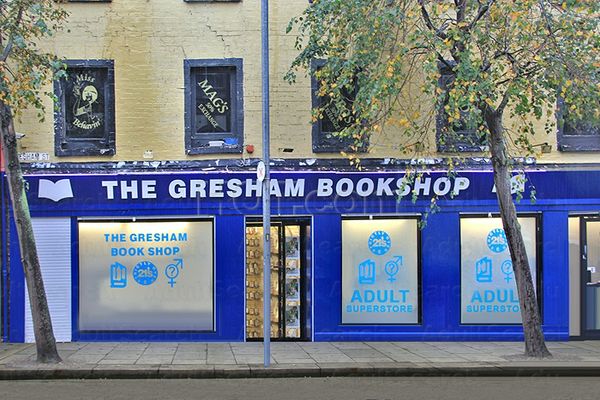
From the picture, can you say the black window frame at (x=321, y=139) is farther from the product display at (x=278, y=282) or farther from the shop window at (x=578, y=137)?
the shop window at (x=578, y=137)

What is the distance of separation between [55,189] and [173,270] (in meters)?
2.81

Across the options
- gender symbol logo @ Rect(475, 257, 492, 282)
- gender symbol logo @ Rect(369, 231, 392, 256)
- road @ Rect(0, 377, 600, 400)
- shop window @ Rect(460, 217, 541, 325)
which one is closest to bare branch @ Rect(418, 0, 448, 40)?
shop window @ Rect(460, 217, 541, 325)

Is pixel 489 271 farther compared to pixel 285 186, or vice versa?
pixel 489 271

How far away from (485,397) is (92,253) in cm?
826

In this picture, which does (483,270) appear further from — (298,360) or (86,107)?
(86,107)

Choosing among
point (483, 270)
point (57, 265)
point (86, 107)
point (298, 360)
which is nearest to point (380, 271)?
point (483, 270)

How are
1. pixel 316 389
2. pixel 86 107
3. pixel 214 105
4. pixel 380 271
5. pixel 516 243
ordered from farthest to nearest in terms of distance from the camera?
pixel 380 271
pixel 214 105
pixel 86 107
pixel 516 243
pixel 316 389

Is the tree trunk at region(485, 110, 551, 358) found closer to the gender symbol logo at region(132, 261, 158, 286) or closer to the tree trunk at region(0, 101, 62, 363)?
the gender symbol logo at region(132, 261, 158, 286)

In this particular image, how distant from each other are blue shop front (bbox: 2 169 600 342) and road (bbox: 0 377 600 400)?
3.21 m

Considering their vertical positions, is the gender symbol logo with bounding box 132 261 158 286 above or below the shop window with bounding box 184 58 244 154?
below

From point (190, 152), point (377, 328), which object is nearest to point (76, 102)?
point (190, 152)

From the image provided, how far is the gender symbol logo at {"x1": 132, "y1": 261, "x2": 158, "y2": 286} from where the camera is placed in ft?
46.9

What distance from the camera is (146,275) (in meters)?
14.3

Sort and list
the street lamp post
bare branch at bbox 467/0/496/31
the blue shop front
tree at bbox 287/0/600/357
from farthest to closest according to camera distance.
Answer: the blue shop front < the street lamp post < bare branch at bbox 467/0/496/31 < tree at bbox 287/0/600/357
